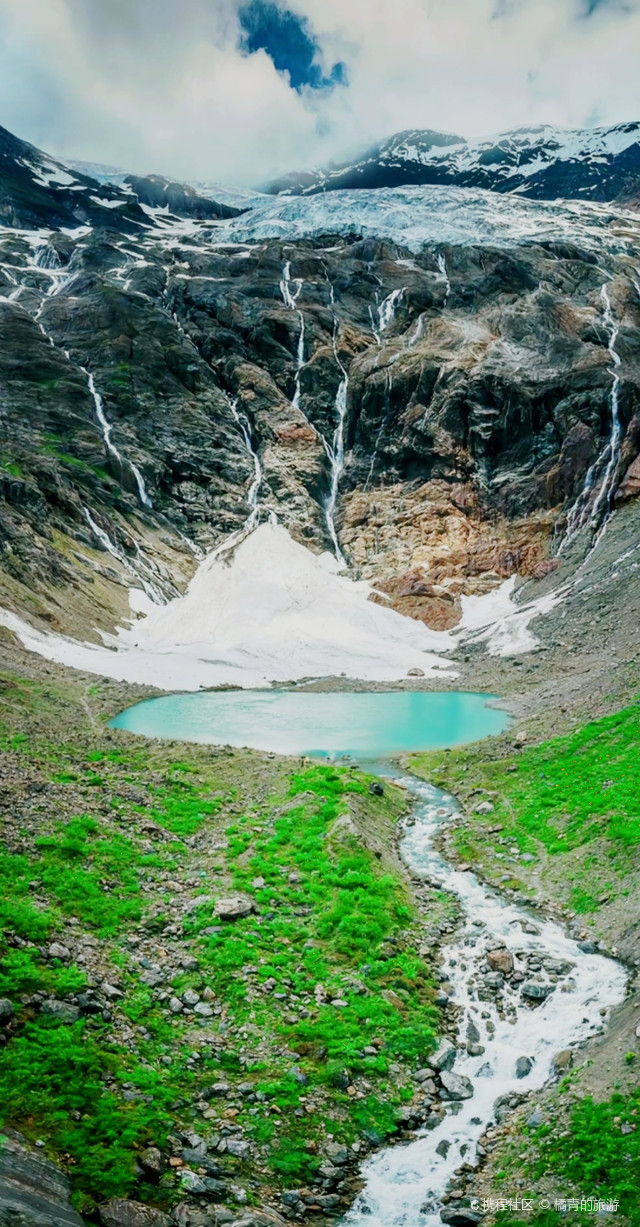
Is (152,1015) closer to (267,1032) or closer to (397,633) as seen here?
→ (267,1032)

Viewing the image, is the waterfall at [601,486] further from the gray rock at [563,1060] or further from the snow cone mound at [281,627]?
the gray rock at [563,1060]

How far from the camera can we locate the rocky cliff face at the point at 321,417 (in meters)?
88.6

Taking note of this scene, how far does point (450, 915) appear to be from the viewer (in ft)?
63.4

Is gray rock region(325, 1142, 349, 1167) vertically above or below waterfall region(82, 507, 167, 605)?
below

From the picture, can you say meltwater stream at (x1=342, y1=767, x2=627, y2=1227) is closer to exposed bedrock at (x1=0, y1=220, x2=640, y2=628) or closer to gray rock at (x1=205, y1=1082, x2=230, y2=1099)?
gray rock at (x1=205, y1=1082, x2=230, y2=1099)

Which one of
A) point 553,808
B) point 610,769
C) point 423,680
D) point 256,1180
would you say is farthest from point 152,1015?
point 423,680

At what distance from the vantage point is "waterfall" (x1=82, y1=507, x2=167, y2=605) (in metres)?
83.4

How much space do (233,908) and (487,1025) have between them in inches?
241

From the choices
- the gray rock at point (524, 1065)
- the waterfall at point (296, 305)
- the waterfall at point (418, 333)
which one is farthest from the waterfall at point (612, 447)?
the gray rock at point (524, 1065)

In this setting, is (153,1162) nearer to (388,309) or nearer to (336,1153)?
(336,1153)

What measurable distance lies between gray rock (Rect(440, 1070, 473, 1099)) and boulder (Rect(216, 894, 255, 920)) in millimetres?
5761

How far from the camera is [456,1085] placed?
13.3m

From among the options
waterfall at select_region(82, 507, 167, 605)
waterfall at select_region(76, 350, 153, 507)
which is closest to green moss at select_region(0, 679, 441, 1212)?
waterfall at select_region(82, 507, 167, 605)

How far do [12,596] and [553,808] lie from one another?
169ft
